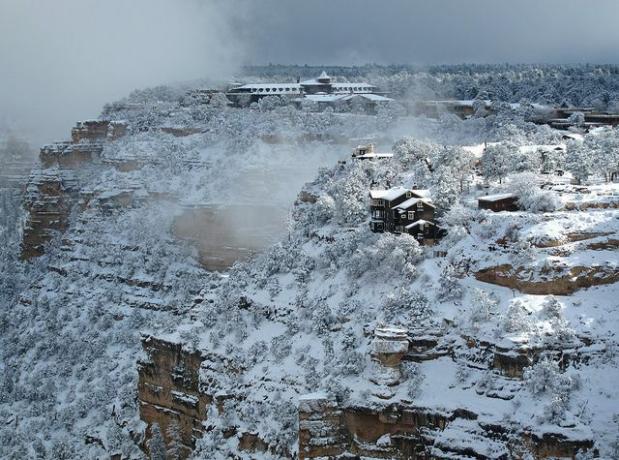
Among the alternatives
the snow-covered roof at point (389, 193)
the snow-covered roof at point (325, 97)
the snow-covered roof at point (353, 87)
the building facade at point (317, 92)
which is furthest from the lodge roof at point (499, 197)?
the snow-covered roof at point (353, 87)

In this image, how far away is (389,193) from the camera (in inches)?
2756

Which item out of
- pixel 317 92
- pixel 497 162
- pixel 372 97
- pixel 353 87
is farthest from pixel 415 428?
pixel 353 87

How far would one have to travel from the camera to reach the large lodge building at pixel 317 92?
12356 centimetres

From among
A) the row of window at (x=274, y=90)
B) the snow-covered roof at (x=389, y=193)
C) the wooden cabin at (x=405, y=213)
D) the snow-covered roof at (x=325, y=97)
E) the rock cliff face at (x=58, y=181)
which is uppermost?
the row of window at (x=274, y=90)

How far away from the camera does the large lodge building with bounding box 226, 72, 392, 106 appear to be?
4865 inches

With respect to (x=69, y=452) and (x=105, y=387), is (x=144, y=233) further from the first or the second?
(x=69, y=452)

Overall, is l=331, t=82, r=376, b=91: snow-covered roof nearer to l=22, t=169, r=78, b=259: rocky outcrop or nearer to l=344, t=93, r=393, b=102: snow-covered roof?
l=344, t=93, r=393, b=102: snow-covered roof

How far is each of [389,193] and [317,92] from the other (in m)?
64.1

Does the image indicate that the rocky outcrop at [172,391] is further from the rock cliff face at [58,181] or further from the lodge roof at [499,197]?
the rock cliff face at [58,181]

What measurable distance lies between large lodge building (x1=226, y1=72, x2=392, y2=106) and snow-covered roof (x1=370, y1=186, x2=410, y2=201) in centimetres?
5101

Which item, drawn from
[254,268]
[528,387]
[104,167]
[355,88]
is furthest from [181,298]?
[355,88]

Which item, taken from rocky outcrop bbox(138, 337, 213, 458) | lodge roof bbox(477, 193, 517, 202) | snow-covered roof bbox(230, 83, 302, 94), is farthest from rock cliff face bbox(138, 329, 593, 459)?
snow-covered roof bbox(230, 83, 302, 94)

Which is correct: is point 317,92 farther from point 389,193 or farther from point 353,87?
point 389,193

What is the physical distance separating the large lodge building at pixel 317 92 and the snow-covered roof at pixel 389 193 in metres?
51.0
